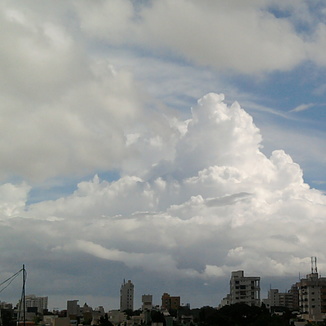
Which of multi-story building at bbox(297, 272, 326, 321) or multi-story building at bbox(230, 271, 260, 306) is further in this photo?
multi-story building at bbox(230, 271, 260, 306)

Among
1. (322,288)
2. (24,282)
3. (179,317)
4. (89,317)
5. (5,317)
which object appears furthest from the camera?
(89,317)

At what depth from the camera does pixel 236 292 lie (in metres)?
151

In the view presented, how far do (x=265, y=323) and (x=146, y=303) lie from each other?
114 meters

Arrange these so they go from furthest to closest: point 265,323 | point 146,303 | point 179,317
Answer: point 146,303 → point 179,317 → point 265,323

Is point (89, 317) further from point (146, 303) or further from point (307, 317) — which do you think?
point (307, 317)

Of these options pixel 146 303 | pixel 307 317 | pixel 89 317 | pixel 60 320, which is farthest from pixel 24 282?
pixel 146 303

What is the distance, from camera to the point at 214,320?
352ft

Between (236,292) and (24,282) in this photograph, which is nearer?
(24,282)

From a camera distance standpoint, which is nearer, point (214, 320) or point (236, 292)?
point (214, 320)

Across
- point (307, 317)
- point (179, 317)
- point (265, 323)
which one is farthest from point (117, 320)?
point (265, 323)

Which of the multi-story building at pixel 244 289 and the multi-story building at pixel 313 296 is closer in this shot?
the multi-story building at pixel 313 296

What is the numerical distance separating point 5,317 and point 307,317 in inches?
2766

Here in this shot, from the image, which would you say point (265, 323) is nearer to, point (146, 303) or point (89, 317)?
point (89, 317)

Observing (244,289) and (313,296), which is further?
(244,289)
